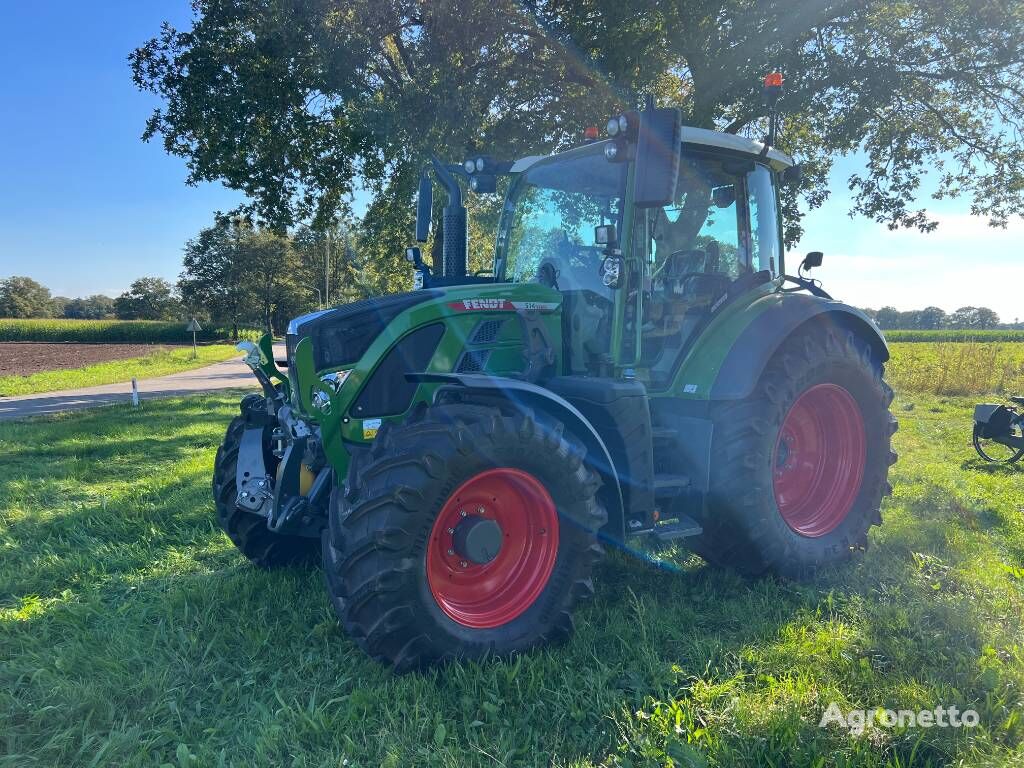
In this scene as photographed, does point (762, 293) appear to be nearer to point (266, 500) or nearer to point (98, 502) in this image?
point (266, 500)

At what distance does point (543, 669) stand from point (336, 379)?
1.61 meters

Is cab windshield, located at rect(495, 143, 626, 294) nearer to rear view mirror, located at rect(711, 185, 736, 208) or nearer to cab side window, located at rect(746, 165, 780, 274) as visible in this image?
rear view mirror, located at rect(711, 185, 736, 208)

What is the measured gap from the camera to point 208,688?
2605mm

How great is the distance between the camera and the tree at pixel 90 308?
306ft

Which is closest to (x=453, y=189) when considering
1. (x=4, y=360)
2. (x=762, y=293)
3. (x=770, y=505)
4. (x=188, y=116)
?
(x=762, y=293)

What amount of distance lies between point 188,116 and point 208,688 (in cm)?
1058

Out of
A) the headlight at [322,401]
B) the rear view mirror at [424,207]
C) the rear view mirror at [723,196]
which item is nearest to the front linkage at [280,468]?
the headlight at [322,401]

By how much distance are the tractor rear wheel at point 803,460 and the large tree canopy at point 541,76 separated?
23.1ft

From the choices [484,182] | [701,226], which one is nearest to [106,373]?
[484,182]

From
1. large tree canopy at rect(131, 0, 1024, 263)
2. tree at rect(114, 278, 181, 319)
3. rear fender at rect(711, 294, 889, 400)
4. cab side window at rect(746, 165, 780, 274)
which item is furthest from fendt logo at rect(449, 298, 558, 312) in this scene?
tree at rect(114, 278, 181, 319)

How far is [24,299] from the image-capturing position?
275 ft

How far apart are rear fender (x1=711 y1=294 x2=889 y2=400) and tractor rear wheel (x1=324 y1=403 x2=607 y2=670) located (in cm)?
105

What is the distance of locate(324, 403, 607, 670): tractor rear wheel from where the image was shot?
2371 mm

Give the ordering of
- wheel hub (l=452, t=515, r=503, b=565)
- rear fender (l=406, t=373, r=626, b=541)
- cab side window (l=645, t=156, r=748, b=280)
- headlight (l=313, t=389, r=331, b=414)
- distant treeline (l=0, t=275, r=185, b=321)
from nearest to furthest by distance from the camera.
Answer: wheel hub (l=452, t=515, r=503, b=565), rear fender (l=406, t=373, r=626, b=541), headlight (l=313, t=389, r=331, b=414), cab side window (l=645, t=156, r=748, b=280), distant treeline (l=0, t=275, r=185, b=321)
